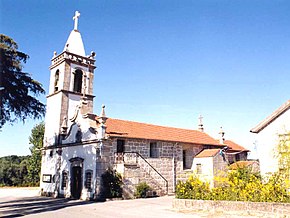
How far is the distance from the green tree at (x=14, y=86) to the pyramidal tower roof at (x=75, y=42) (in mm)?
10864

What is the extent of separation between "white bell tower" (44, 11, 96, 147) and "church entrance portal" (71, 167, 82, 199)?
4.22m

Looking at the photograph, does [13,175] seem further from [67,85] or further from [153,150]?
[153,150]

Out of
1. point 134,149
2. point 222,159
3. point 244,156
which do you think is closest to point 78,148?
point 134,149

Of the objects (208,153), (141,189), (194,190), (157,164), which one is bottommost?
(141,189)

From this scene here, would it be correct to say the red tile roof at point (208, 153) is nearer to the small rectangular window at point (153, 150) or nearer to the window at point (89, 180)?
the small rectangular window at point (153, 150)

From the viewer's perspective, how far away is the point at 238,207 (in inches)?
477

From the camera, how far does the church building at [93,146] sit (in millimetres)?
19938

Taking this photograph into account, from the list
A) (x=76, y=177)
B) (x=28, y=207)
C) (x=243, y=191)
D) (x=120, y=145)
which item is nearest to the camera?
(x=243, y=191)

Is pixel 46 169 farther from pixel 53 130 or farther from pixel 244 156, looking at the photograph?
pixel 244 156

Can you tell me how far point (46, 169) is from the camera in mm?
25344

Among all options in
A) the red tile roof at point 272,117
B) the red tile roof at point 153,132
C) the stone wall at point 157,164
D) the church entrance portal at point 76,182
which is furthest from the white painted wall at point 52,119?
the red tile roof at point 272,117

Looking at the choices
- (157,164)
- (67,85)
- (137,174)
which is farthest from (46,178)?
(157,164)

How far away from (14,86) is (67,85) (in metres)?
9.99

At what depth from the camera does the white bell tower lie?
24969mm
